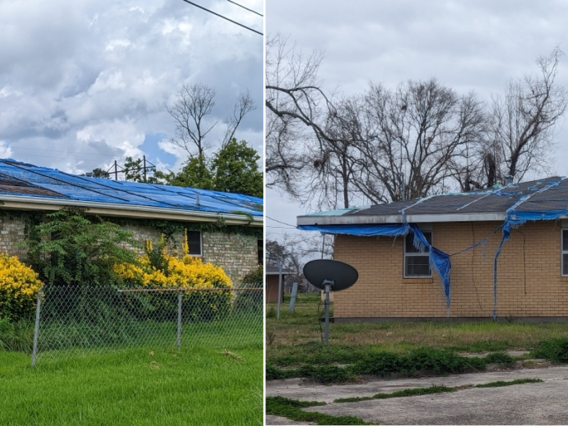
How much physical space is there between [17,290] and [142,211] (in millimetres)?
3216

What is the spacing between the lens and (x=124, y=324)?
1153cm

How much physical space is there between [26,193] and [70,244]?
112cm

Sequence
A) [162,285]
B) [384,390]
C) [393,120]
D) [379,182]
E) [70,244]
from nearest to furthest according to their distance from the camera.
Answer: [384,390], [379,182], [393,120], [70,244], [162,285]

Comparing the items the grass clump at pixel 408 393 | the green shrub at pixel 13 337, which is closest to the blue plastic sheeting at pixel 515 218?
the grass clump at pixel 408 393

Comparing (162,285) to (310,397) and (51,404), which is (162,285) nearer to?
(51,404)

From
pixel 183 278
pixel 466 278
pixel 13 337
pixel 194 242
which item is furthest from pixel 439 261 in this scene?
pixel 13 337

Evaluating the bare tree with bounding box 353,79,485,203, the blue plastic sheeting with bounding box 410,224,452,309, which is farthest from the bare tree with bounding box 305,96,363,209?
the blue plastic sheeting with bounding box 410,224,452,309

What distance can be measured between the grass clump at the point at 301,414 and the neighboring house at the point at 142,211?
24.3ft

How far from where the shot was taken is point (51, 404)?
6.73 m

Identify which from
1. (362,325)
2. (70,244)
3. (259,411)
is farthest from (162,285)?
(259,411)

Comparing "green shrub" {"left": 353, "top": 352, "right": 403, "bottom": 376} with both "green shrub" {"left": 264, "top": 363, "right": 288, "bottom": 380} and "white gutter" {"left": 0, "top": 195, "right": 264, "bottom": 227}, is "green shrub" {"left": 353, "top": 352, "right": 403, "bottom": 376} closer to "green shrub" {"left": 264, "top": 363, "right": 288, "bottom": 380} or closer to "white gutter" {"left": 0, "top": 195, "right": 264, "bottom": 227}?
"green shrub" {"left": 264, "top": 363, "right": 288, "bottom": 380}

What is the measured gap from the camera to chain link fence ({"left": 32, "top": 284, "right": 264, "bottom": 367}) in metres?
10.4

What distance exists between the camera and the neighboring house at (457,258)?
41.9 ft

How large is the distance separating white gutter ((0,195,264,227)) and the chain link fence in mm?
1380
